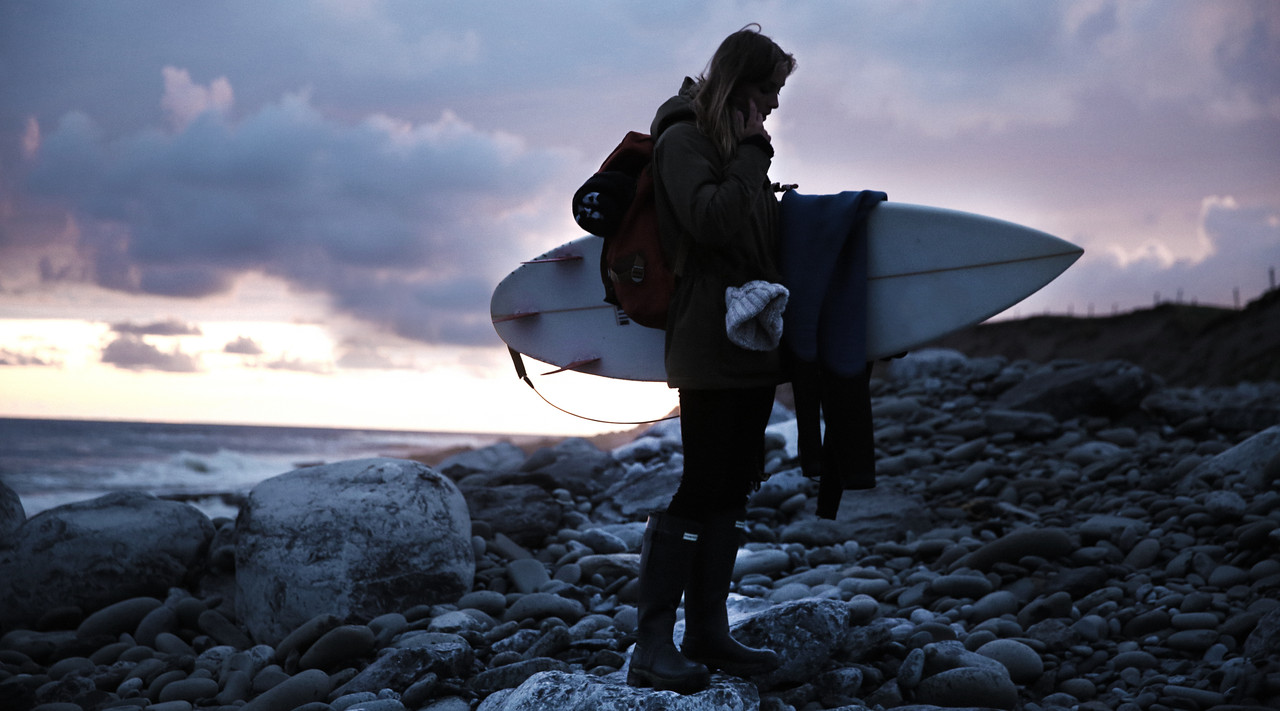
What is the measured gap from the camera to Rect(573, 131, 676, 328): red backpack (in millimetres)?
2795

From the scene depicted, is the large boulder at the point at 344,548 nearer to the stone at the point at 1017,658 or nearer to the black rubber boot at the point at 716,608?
the black rubber boot at the point at 716,608

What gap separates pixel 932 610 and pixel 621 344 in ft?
7.46

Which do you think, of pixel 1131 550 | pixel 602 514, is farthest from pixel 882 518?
pixel 602 514

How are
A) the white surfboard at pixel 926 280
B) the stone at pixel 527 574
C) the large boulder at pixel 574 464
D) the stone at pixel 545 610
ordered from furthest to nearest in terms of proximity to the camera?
the large boulder at pixel 574 464, the stone at pixel 527 574, the stone at pixel 545 610, the white surfboard at pixel 926 280

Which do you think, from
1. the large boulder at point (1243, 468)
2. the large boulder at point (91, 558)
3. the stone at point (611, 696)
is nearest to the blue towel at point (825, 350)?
→ the stone at point (611, 696)

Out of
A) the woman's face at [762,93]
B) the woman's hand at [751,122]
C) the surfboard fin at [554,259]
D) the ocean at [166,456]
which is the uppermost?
the woman's face at [762,93]

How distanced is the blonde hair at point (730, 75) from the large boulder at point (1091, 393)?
7.26 meters

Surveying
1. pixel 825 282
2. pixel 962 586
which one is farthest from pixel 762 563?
pixel 825 282

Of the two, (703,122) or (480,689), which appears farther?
(480,689)

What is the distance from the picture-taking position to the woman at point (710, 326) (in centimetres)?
261

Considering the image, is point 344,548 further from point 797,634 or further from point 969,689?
point 969,689

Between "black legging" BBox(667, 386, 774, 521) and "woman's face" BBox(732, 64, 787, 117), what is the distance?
0.85 metres

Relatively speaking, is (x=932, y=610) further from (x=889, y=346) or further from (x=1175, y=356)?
(x=1175, y=356)

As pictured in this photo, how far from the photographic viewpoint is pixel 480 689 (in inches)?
145
